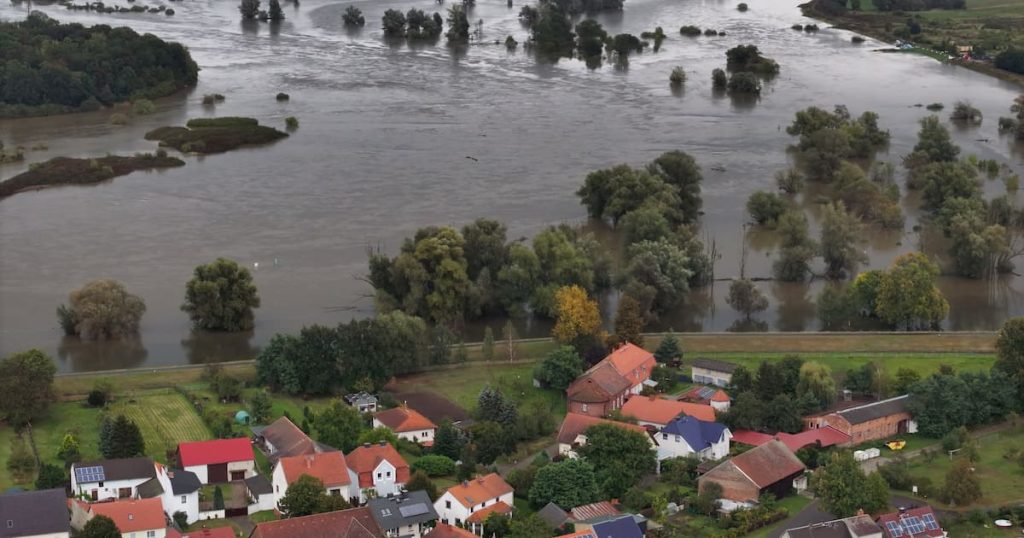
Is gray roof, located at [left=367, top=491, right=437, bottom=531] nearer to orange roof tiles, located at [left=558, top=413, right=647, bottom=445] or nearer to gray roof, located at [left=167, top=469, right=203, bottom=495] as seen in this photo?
gray roof, located at [left=167, top=469, right=203, bottom=495]

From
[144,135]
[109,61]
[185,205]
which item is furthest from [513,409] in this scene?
[109,61]

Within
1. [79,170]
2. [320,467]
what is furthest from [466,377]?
[79,170]

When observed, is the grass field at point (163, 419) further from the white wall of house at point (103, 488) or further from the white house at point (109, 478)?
the white wall of house at point (103, 488)

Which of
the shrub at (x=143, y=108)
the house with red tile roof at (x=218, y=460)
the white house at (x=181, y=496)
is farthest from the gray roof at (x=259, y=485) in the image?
the shrub at (x=143, y=108)

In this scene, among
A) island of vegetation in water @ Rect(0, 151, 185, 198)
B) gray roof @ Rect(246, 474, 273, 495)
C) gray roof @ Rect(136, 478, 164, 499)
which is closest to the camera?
gray roof @ Rect(136, 478, 164, 499)

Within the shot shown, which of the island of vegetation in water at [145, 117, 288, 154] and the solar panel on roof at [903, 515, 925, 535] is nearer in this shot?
the solar panel on roof at [903, 515, 925, 535]

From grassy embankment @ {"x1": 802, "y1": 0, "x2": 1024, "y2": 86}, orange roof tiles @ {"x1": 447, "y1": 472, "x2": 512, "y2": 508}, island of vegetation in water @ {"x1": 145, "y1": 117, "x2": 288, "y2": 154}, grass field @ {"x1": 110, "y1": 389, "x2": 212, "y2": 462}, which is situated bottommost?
grass field @ {"x1": 110, "y1": 389, "x2": 212, "y2": 462}

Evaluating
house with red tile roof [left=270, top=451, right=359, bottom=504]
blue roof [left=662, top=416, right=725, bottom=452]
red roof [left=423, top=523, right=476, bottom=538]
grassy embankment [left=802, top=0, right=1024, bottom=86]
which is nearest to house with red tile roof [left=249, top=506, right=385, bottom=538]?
red roof [left=423, top=523, right=476, bottom=538]

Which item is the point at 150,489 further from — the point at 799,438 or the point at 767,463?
the point at 799,438
